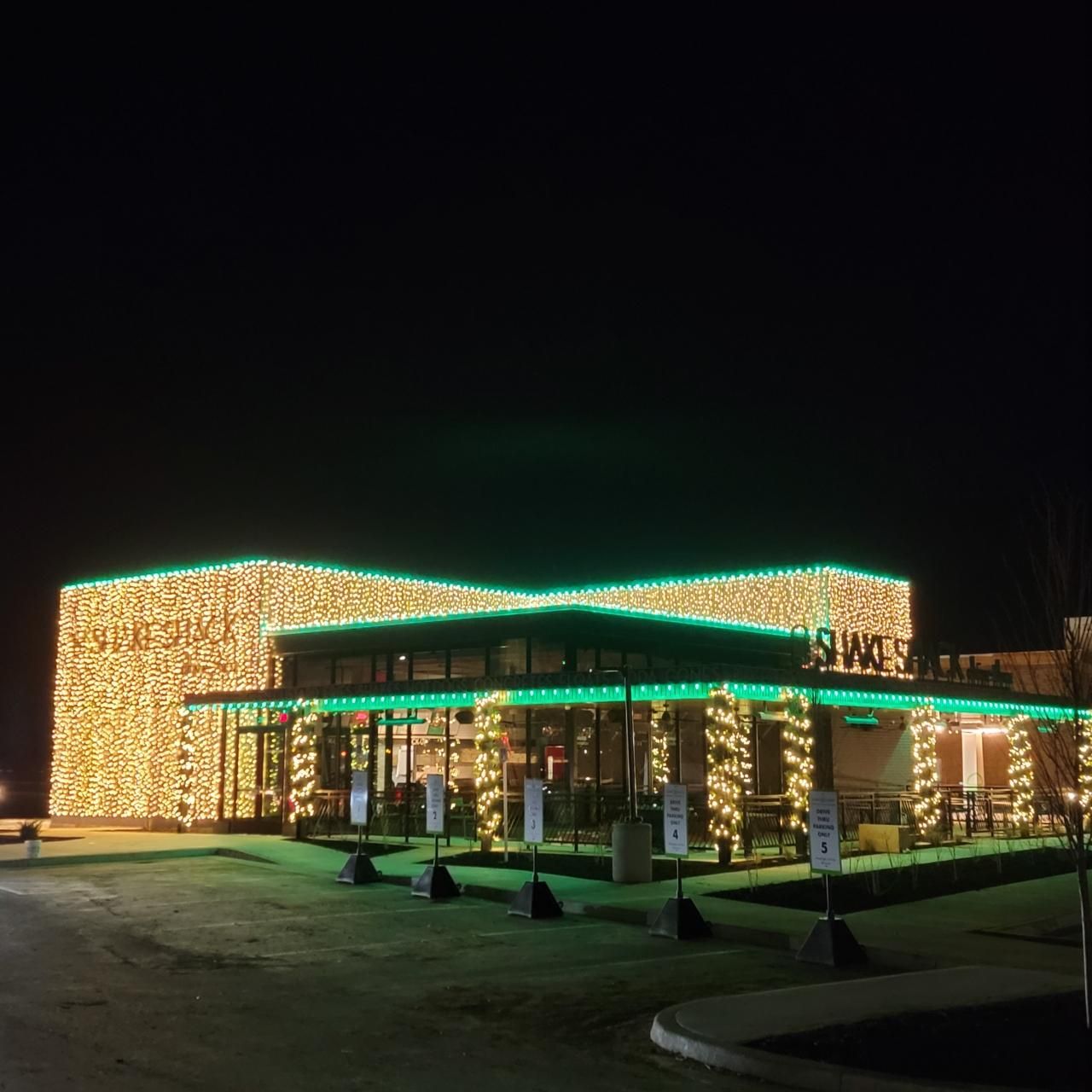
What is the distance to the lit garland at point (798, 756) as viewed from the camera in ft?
71.6

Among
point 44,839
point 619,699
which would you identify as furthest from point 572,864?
point 44,839

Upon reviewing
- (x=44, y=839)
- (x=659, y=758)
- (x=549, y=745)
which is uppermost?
(x=549, y=745)

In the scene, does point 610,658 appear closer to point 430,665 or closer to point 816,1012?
point 430,665

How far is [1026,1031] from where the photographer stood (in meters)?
8.84

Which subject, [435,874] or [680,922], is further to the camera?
[435,874]

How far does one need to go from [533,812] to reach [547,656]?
40.5 ft

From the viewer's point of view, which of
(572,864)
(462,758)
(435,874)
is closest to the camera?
(435,874)

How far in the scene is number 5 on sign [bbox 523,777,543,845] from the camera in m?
16.8

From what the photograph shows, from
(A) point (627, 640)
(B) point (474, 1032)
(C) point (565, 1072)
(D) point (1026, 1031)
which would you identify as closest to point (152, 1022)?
(B) point (474, 1032)

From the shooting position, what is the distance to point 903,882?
18.4 metres

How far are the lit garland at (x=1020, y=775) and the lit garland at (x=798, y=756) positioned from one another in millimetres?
7928

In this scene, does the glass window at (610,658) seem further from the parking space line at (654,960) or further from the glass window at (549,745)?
the parking space line at (654,960)

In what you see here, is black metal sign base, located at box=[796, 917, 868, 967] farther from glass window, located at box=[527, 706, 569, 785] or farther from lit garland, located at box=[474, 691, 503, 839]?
glass window, located at box=[527, 706, 569, 785]

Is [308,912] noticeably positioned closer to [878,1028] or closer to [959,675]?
[878,1028]
